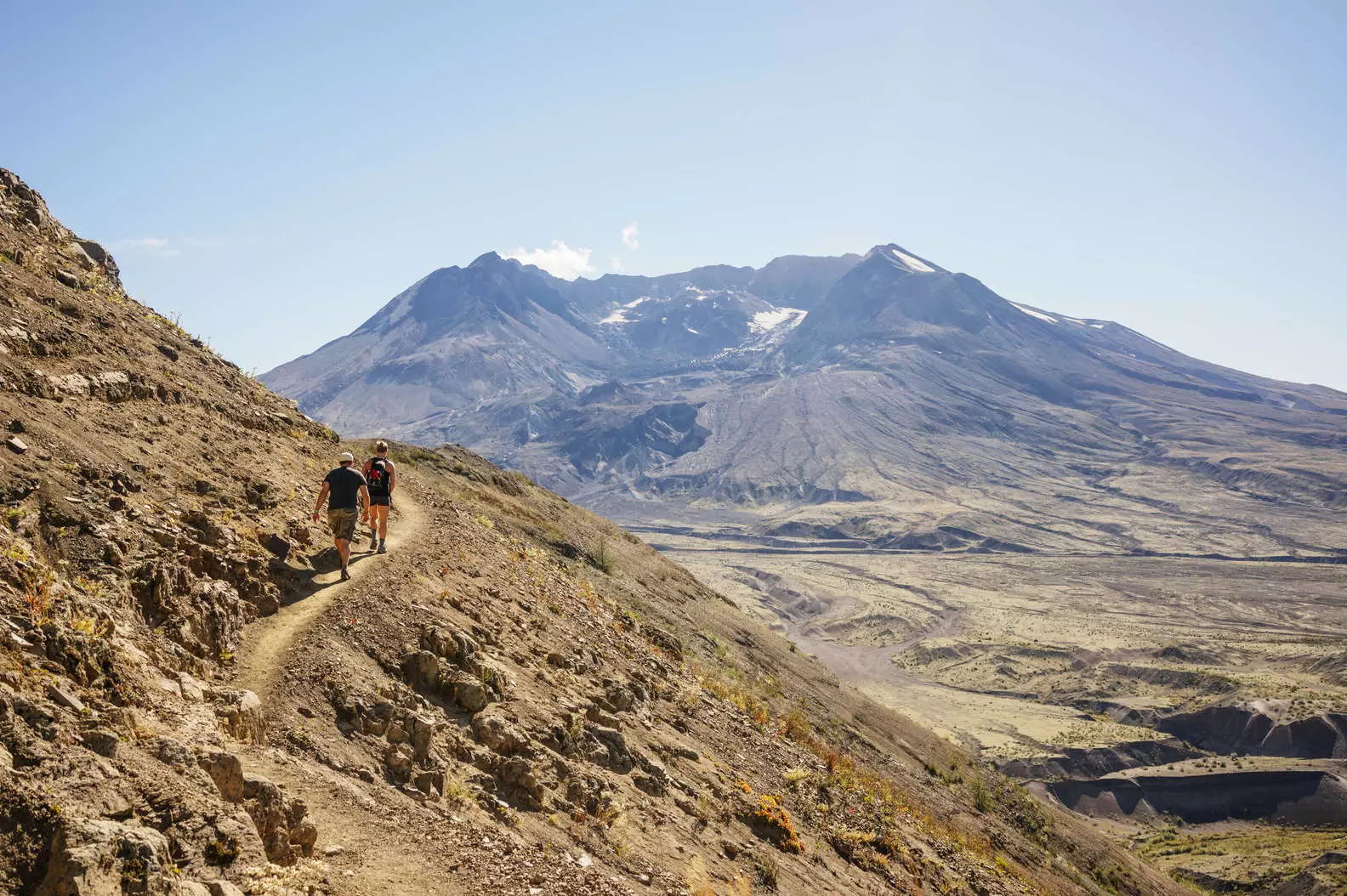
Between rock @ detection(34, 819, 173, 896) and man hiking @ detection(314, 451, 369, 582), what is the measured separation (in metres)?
5.41

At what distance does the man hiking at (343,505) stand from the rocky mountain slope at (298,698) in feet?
1.18

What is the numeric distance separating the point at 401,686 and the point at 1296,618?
96527 mm

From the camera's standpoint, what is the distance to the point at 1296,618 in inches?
3095

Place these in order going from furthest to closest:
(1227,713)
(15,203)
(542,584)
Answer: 1. (1227,713)
2. (542,584)
3. (15,203)

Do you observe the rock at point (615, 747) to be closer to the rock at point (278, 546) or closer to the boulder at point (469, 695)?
the boulder at point (469, 695)

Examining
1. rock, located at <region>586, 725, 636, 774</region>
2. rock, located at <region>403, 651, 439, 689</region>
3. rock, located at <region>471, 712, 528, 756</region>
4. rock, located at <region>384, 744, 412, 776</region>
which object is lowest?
rock, located at <region>586, 725, 636, 774</region>

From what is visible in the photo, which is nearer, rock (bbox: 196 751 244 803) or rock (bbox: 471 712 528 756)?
rock (bbox: 196 751 244 803)

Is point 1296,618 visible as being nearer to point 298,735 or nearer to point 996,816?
point 996,816

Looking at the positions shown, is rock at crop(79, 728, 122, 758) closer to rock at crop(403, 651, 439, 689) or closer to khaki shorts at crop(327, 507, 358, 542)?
rock at crop(403, 651, 439, 689)

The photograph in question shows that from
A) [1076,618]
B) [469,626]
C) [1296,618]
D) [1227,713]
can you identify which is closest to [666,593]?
[469,626]

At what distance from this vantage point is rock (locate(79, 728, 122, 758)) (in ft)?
16.2

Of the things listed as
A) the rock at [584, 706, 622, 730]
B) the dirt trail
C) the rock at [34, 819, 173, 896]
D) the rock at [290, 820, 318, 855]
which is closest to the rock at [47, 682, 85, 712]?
the rock at [34, 819, 173, 896]

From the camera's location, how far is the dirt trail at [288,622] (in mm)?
7219

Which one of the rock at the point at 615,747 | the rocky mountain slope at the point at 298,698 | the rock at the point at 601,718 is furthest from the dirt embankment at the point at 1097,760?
the rock at the point at 615,747
